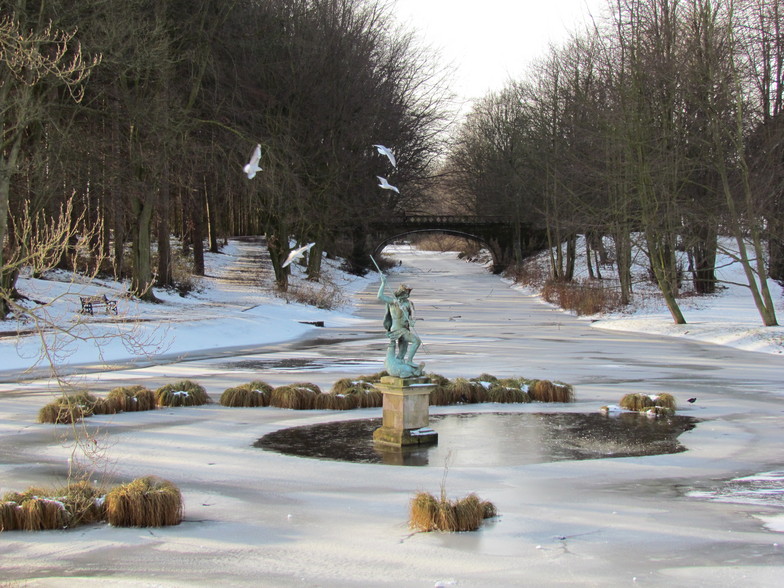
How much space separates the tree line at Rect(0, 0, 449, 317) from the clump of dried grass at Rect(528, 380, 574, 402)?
7.95m

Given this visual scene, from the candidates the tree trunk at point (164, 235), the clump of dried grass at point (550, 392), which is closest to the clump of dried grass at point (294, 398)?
the clump of dried grass at point (550, 392)

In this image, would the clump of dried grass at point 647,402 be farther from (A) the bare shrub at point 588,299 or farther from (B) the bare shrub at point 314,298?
(A) the bare shrub at point 588,299

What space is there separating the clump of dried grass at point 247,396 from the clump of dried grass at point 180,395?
0.40 meters

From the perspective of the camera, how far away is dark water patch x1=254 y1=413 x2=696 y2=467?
10.9 metres

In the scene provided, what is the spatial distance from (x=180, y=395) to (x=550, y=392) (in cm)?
633

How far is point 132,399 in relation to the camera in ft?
46.0

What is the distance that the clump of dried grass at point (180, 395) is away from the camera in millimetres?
14414

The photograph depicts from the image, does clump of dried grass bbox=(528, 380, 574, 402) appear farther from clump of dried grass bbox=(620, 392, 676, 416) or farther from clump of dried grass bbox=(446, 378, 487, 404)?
clump of dried grass bbox=(620, 392, 676, 416)

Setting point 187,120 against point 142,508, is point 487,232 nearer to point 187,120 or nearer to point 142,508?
point 187,120

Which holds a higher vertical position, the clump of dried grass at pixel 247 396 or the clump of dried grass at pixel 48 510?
the clump of dried grass at pixel 48 510

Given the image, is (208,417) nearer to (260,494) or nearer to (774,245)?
(260,494)

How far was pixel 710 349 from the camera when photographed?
25984mm

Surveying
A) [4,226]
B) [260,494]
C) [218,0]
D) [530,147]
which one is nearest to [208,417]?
[260,494]

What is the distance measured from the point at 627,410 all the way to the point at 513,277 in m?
57.1
